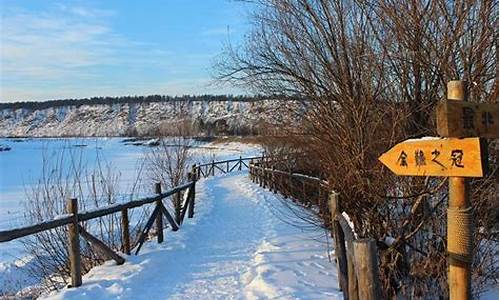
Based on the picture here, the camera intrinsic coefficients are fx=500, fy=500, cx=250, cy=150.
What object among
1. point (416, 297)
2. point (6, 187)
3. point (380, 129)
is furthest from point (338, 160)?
point (6, 187)

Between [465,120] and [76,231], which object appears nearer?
→ [465,120]

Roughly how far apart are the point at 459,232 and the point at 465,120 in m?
0.70

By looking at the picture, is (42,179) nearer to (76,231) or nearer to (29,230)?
(76,231)

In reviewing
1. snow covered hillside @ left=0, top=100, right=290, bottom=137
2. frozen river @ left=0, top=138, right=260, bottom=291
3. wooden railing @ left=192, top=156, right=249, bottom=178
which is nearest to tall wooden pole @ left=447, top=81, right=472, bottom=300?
frozen river @ left=0, top=138, right=260, bottom=291

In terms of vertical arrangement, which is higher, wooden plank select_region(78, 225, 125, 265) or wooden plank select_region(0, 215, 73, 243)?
wooden plank select_region(0, 215, 73, 243)

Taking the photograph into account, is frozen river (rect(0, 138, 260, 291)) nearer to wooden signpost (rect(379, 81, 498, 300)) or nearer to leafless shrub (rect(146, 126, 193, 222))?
leafless shrub (rect(146, 126, 193, 222))

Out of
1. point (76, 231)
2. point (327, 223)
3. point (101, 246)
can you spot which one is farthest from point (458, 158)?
point (327, 223)

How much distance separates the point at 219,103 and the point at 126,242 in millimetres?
112171

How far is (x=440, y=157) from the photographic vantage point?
9.91 feet

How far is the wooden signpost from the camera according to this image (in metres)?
2.90

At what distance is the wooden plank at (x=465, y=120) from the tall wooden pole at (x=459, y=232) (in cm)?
19

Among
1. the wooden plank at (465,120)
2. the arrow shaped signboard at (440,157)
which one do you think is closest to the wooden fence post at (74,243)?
the arrow shaped signboard at (440,157)

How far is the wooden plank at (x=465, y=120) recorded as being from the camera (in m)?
2.90

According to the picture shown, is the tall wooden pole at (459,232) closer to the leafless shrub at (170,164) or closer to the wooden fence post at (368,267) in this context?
the wooden fence post at (368,267)
